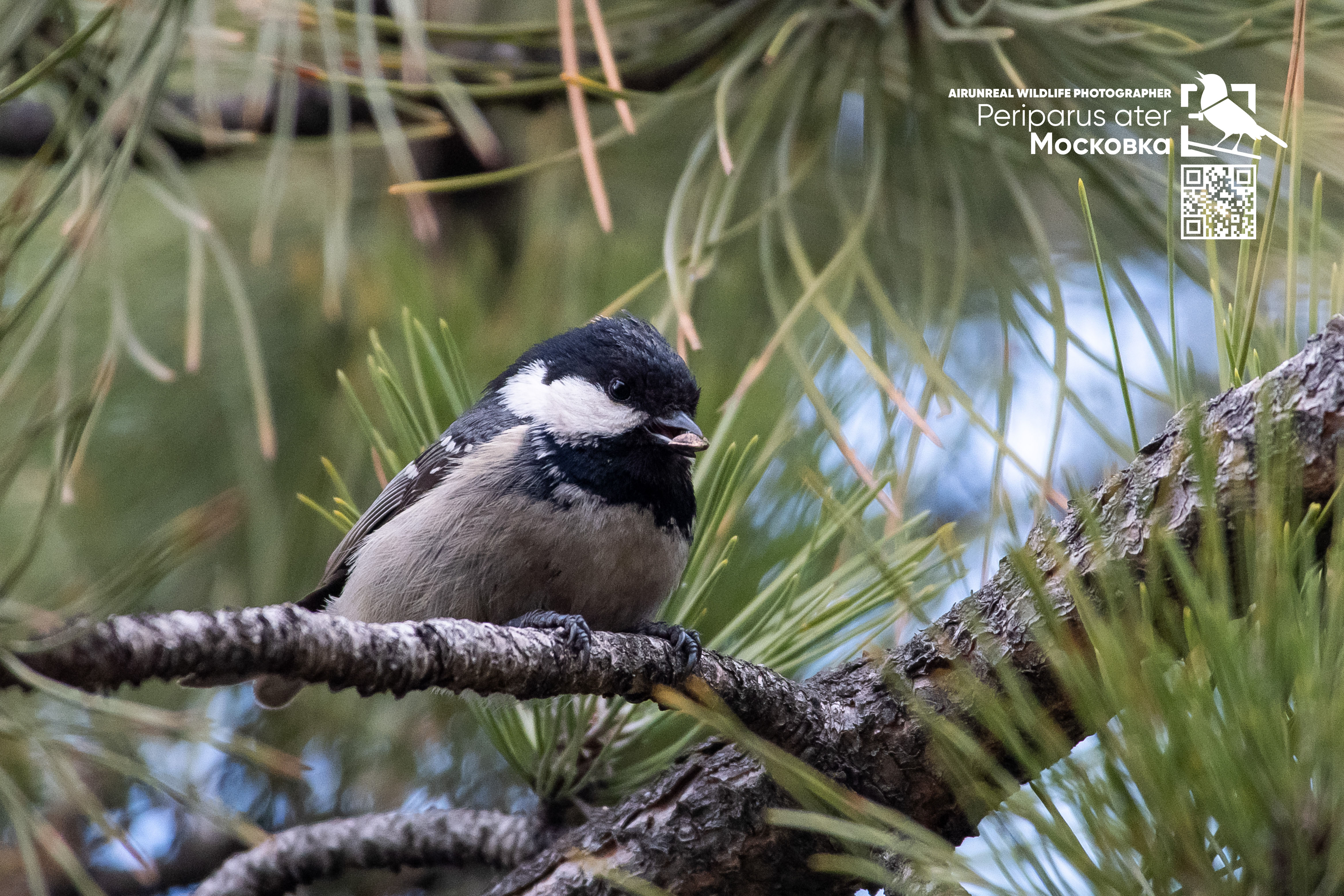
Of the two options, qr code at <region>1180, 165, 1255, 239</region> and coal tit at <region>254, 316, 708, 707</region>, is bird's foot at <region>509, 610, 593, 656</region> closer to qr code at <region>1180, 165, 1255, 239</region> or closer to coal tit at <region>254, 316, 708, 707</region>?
coal tit at <region>254, 316, 708, 707</region>

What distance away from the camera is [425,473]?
2.05m

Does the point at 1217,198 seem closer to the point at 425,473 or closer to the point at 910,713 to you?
the point at 910,713

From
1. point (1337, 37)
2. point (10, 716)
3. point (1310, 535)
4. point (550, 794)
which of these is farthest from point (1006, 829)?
point (1337, 37)

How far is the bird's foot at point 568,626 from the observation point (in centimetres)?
137

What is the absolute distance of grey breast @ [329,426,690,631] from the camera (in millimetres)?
1850

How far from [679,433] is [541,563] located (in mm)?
346

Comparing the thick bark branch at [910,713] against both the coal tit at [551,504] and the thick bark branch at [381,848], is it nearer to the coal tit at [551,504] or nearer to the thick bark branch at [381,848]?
the thick bark branch at [381,848]

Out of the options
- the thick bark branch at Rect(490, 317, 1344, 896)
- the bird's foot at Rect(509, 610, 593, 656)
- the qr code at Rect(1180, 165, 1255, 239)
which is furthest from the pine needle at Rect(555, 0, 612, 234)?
the qr code at Rect(1180, 165, 1255, 239)

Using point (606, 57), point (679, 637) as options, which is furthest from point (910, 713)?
point (606, 57)

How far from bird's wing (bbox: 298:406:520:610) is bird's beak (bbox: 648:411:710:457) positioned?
296 mm

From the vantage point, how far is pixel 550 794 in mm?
1745

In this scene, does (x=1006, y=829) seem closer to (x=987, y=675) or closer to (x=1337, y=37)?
(x=987, y=675)

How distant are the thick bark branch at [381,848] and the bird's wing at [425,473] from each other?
1.70ft

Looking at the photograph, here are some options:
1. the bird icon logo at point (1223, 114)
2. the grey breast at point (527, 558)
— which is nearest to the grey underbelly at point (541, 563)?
the grey breast at point (527, 558)
